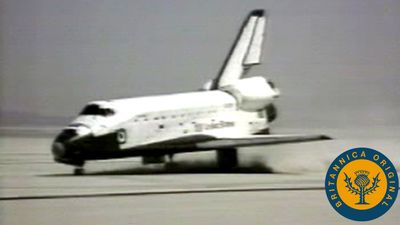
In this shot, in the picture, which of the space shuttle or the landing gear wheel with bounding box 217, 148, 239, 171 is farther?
the landing gear wheel with bounding box 217, 148, 239, 171

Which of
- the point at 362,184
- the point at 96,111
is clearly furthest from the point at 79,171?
the point at 362,184

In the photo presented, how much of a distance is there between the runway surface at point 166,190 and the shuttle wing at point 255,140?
0.13ft

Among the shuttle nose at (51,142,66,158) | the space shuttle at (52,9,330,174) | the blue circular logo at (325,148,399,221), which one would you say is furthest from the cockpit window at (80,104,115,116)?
the blue circular logo at (325,148,399,221)

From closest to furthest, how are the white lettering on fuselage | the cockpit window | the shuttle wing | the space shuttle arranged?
the cockpit window
the space shuttle
the shuttle wing
the white lettering on fuselage

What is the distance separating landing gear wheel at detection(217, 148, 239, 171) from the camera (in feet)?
10.8

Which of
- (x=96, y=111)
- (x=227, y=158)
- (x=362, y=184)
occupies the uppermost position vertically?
(x=96, y=111)

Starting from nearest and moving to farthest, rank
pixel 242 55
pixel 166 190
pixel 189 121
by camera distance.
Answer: pixel 166 190
pixel 242 55
pixel 189 121

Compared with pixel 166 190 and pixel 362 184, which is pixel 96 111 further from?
pixel 362 184

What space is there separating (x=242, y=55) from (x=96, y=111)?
2.29 feet

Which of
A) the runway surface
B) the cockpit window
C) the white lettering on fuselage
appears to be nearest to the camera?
the runway surface

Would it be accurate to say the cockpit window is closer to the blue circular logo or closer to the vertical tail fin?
the vertical tail fin

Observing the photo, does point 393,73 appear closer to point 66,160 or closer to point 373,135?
point 373,135

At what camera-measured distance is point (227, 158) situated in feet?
10.9

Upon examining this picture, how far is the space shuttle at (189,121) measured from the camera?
123 inches
